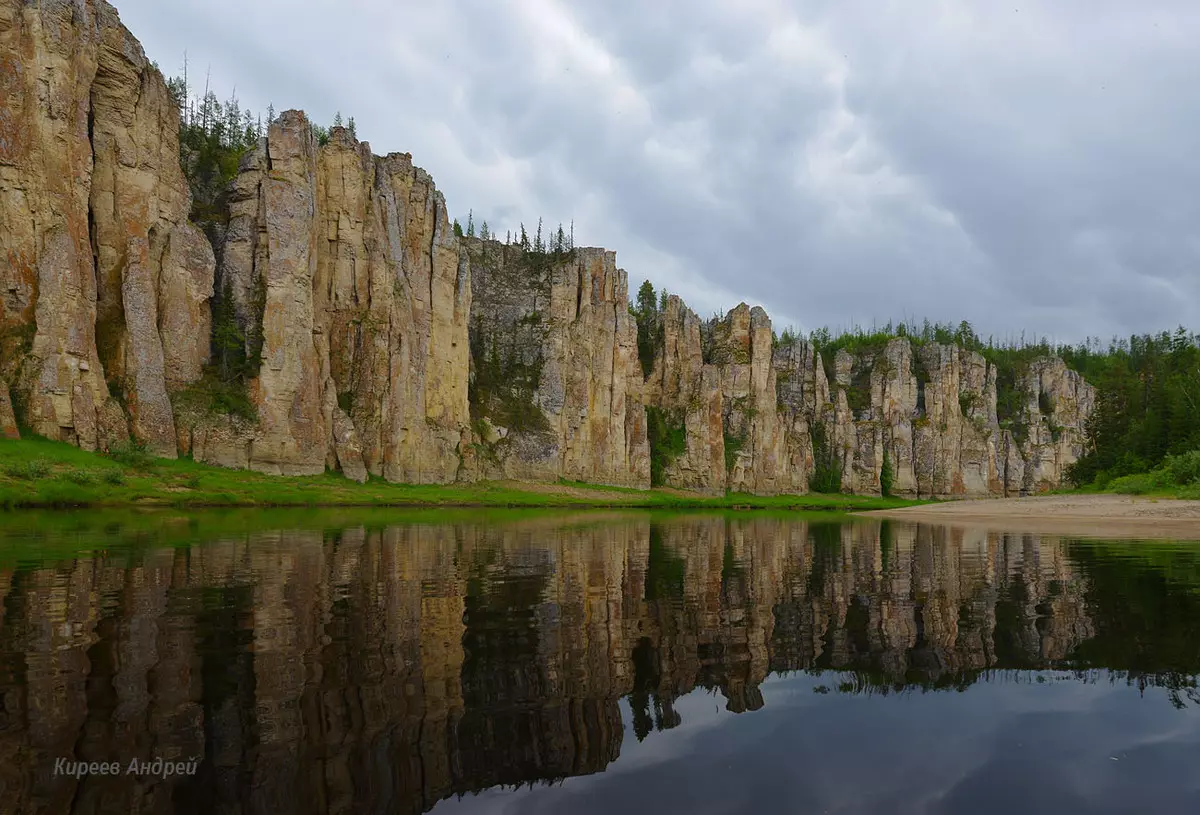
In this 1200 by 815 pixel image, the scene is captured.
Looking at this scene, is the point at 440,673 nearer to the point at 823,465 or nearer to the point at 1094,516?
the point at 1094,516

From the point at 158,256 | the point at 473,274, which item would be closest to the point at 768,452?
the point at 473,274

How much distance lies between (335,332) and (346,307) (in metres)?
3.66

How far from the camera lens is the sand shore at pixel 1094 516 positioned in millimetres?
44906

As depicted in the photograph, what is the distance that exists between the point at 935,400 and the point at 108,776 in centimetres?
18320

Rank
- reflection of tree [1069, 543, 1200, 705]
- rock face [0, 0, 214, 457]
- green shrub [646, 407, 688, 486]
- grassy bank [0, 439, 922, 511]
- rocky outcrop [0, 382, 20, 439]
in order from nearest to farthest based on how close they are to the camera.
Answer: reflection of tree [1069, 543, 1200, 705] → grassy bank [0, 439, 922, 511] → rocky outcrop [0, 382, 20, 439] → rock face [0, 0, 214, 457] → green shrub [646, 407, 688, 486]

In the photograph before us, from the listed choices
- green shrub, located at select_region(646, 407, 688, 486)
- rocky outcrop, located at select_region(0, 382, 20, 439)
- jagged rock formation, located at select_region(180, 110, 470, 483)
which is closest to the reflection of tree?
rocky outcrop, located at select_region(0, 382, 20, 439)

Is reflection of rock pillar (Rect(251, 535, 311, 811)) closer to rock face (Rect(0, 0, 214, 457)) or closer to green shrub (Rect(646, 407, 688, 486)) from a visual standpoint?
rock face (Rect(0, 0, 214, 457))

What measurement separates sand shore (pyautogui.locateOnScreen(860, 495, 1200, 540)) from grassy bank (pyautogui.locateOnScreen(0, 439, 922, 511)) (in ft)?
162

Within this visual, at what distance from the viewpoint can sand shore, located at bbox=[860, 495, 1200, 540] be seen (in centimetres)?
4491

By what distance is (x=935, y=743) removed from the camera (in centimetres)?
873

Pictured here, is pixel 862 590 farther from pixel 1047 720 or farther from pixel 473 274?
pixel 473 274

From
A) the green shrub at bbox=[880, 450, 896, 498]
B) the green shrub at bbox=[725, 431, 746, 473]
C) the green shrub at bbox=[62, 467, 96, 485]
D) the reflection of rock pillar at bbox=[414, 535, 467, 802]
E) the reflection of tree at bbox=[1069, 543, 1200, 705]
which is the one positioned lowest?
the reflection of rock pillar at bbox=[414, 535, 467, 802]

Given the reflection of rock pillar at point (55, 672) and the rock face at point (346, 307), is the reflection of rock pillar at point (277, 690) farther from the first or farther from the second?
the rock face at point (346, 307)

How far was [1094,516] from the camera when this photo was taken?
58.8 metres
